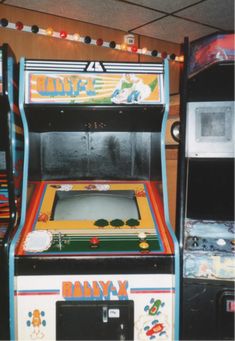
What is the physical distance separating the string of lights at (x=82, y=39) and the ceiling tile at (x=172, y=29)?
0.22 meters

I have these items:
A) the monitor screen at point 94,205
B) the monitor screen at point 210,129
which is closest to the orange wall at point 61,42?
the monitor screen at point 94,205

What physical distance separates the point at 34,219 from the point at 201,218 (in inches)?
36.4

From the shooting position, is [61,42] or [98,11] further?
[61,42]

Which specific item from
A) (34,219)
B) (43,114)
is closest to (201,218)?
(34,219)

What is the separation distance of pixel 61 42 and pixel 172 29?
4.87ft

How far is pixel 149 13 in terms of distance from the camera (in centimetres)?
400

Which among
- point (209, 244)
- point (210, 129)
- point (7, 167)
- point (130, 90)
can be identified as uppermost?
point (130, 90)

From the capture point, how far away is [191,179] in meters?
1.92

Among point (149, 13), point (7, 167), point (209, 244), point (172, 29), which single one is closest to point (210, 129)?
point (209, 244)

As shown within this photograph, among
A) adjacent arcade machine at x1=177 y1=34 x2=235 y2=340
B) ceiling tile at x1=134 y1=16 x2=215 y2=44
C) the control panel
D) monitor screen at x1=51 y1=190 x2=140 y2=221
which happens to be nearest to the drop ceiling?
ceiling tile at x1=134 y1=16 x2=215 y2=44

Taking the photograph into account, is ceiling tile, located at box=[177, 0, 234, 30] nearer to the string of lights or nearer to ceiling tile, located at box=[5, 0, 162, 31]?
ceiling tile, located at box=[5, 0, 162, 31]

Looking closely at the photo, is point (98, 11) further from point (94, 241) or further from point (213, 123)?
point (94, 241)

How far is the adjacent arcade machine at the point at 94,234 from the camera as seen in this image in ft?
5.93

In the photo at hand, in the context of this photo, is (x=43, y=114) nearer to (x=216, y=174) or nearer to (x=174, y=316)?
(x=216, y=174)
